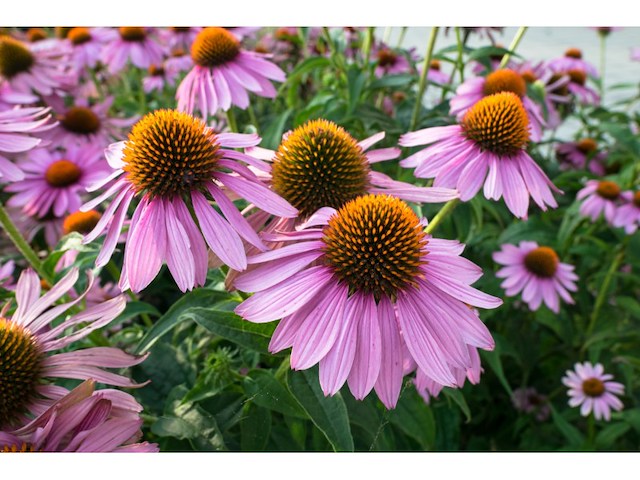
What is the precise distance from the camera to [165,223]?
73cm

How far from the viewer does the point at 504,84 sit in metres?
1.30

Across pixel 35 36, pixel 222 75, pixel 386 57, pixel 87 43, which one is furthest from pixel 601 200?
pixel 35 36

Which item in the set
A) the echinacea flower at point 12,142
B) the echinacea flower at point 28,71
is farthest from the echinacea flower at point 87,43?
the echinacea flower at point 12,142

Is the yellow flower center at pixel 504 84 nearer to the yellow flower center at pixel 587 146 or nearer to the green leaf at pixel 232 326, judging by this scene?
the green leaf at pixel 232 326

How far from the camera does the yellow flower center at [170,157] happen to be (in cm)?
75

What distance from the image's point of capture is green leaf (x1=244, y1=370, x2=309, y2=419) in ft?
2.68

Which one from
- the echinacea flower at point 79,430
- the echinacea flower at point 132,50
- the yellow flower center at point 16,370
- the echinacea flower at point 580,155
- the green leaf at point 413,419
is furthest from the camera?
the echinacea flower at point 580,155

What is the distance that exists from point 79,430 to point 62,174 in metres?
1.12

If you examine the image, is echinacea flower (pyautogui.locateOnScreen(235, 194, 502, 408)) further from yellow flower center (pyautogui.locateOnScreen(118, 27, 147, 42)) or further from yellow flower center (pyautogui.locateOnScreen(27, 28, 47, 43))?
yellow flower center (pyautogui.locateOnScreen(27, 28, 47, 43))

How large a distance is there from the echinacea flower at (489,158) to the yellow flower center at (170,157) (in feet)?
1.13

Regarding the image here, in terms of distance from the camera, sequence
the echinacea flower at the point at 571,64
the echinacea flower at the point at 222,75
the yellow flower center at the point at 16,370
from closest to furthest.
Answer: the yellow flower center at the point at 16,370 → the echinacea flower at the point at 222,75 → the echinacea flower at the point at 571,64

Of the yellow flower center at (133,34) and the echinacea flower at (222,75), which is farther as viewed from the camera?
the yellow flower center at (133,34)

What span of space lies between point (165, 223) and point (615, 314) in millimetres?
1562
